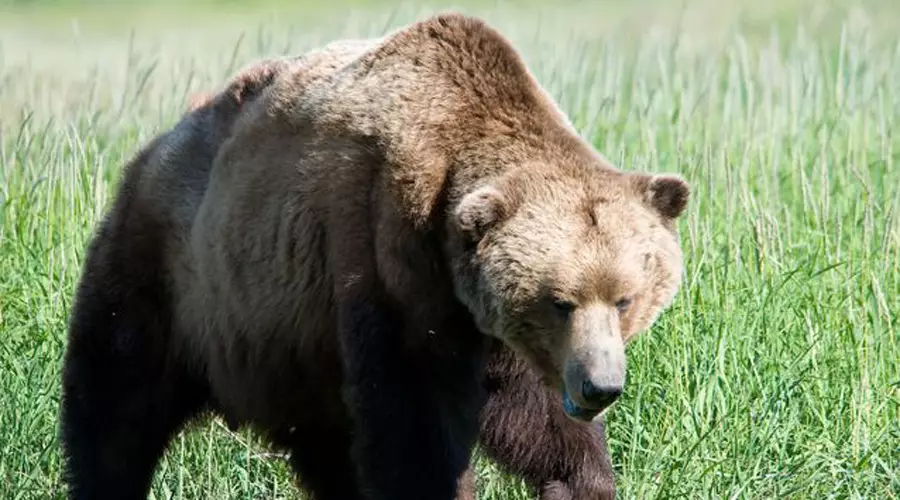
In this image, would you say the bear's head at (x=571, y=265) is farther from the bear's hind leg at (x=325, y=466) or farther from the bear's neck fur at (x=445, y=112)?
the bear's hind leg at (x=325, y=466)

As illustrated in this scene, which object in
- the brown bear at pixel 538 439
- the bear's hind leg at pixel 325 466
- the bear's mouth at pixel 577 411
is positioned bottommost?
the bear's hind leg at pixel 325 466

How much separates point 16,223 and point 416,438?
3.58 m

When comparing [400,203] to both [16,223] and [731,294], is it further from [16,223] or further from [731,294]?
[16,223]

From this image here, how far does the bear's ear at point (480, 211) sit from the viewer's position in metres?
4.46

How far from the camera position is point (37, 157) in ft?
28.1

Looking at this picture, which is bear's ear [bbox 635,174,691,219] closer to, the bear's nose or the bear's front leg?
the bear's nose

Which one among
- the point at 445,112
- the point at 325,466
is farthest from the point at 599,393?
the point at 325,466

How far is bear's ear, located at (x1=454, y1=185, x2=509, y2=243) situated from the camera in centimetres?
446

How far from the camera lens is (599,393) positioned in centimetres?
429

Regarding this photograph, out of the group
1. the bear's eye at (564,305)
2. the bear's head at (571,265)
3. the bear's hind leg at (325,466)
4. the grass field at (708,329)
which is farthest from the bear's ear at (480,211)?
the bear's hind leg at (325,466)

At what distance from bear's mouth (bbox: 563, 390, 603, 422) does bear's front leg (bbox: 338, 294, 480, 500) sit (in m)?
0.44

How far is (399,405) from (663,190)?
1062mm

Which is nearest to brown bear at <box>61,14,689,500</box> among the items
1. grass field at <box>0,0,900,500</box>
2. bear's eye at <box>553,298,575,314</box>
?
bear's eye at <box>553,298,575,314</box>

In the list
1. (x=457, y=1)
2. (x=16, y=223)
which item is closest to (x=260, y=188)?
(x=16, y=223)
